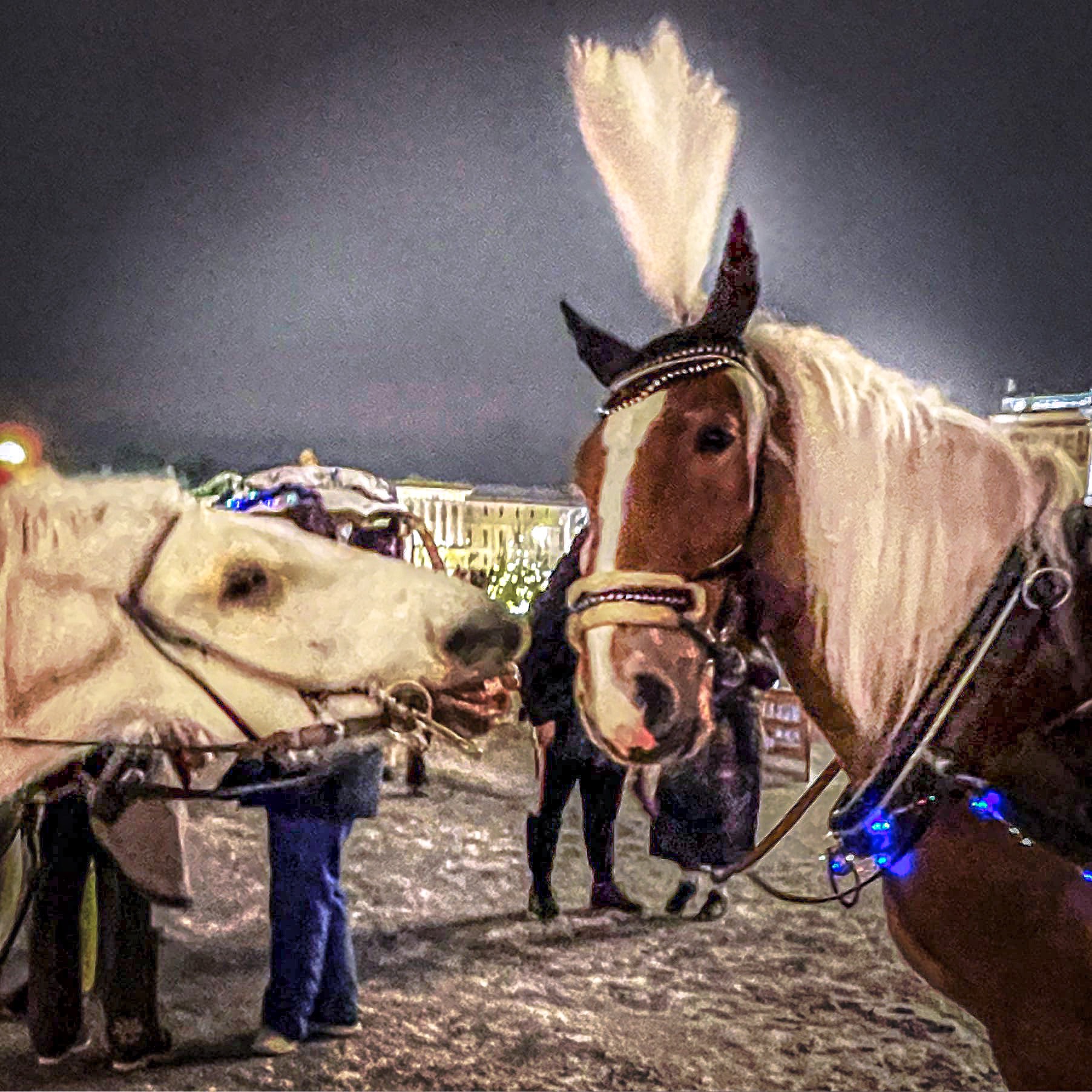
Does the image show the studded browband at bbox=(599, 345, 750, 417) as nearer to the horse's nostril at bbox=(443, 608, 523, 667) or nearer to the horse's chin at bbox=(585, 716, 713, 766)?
the horse's nostril at bbox=(443, 608, 523, 667)

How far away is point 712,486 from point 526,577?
11.0 metres

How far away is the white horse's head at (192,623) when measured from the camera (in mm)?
1520

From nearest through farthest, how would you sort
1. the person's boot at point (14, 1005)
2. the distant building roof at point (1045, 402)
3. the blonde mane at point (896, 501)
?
the blonde mane at point (896, 501), the person's boot at point (14, 1005), the distant building roof at point (1045, 402)

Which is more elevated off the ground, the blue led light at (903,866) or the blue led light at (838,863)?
the blue led light at (903,866)

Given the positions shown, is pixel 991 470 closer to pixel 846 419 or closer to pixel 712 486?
pixel 846 419

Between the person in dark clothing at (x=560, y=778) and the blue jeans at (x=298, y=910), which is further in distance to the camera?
the person in dark clothing at (x=560, y=778)

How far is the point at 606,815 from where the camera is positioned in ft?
13.9

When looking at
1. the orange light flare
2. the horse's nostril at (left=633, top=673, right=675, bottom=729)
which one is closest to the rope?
the horse's nostril at (left=633, top=673, right=675, bottom=729)

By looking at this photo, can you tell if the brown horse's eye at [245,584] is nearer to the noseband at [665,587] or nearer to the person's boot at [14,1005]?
the noseband at [665,587]

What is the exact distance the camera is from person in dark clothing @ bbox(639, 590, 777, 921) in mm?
3842

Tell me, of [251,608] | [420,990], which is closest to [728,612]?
[251,608]

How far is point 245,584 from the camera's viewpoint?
1.68 metres

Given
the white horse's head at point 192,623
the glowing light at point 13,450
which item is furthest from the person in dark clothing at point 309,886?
the white horse's head at point 192,623

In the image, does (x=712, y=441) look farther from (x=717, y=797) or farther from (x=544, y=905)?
(x=544, y=905)
